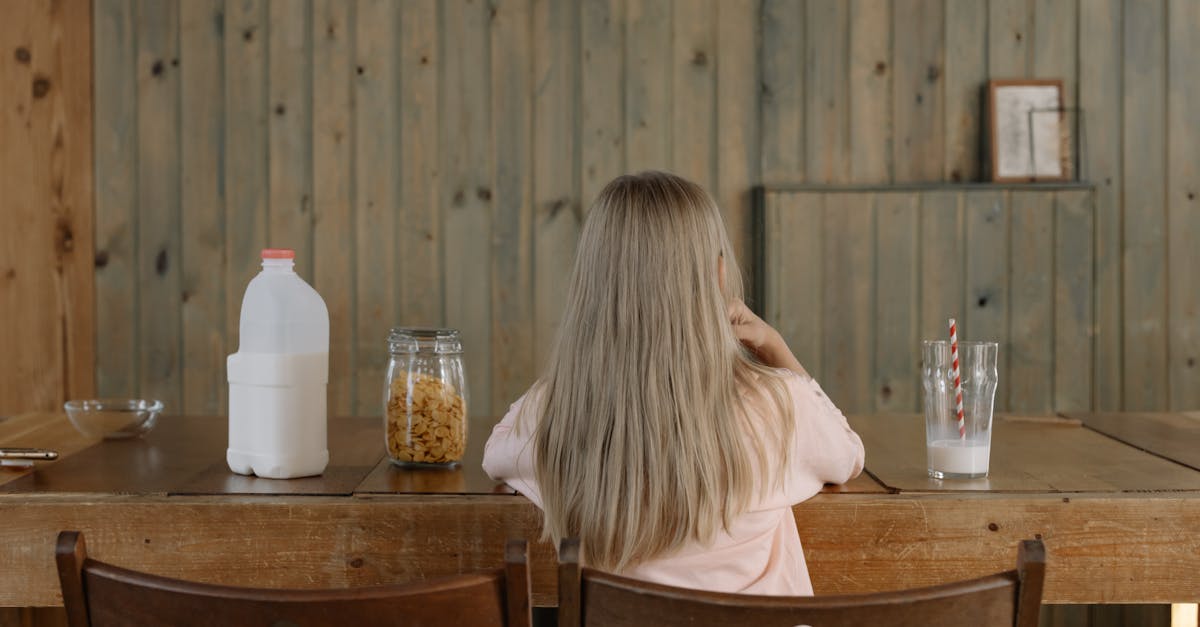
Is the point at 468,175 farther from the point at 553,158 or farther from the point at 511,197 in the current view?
the point at 553,158

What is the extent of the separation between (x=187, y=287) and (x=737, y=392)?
2144 mm

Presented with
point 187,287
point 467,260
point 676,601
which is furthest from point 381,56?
point 676,601

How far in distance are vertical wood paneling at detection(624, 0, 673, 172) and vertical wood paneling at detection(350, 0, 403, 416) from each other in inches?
19.9

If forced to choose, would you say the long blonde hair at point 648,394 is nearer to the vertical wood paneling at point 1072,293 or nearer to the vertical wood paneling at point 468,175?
the vertical wood paneling at point 468,175

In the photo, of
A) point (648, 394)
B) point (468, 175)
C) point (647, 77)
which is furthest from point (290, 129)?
point (648, 394)

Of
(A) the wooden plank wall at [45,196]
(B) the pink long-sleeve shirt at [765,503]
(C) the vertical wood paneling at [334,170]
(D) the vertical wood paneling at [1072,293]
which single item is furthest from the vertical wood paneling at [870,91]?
(A) the wooden plank wall at [45,196]

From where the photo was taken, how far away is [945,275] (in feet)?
9.63

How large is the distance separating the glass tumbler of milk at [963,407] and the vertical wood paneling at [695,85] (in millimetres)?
1569

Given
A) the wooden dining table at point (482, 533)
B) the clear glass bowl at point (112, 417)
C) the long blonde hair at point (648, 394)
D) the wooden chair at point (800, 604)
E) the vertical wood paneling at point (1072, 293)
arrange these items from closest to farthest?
the wooden chair at point (800, 604), the long blonde hair at point (648, 394), the wooden dining table at point (482, 533), the clear glass bowl at point (112, 417), the vertical wood paneling at point (1072, 293)

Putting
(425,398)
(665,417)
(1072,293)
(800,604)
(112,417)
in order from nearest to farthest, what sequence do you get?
(800,604) → (665,417) → (425,398) → (112,417) → (1072,293)

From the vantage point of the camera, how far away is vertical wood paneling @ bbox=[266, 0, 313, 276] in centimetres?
298

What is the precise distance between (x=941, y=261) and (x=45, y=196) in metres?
2.44

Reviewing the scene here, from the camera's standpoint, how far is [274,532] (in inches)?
56.1

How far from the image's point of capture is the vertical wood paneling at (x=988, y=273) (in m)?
2.92
